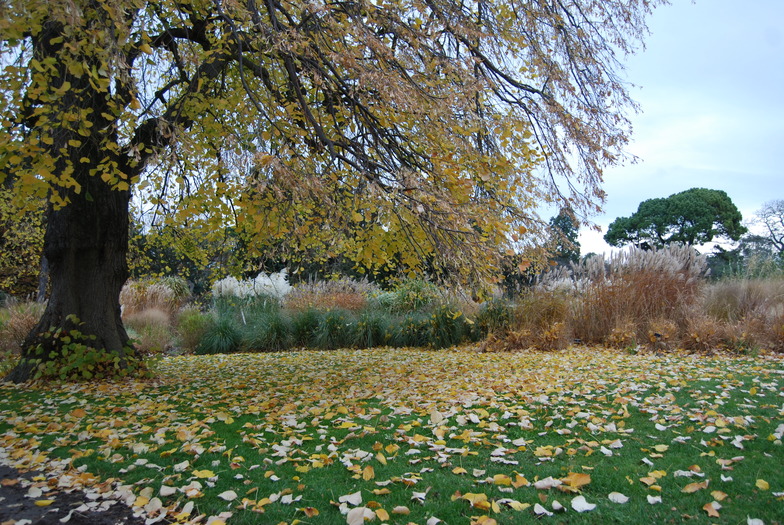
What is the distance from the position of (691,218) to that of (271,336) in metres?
32.2

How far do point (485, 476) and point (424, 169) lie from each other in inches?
116

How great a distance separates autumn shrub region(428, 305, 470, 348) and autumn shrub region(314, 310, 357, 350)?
5.37 feet

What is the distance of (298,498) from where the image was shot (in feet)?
8.29

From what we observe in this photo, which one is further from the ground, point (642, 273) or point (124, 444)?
point (642, 273)

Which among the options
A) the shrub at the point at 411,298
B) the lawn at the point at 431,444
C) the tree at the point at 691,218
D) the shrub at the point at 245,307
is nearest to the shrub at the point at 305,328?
the shrub at the point at 245,307

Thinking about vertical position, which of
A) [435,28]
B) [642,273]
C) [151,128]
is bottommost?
[642,273]

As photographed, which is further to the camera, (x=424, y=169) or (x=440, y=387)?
(x=440, y=387)

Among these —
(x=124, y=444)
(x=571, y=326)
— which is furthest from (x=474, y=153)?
(x=571, y=326)

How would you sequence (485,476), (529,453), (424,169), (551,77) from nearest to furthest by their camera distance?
(485,476)
(529,453)
(424,169)
(551,77)

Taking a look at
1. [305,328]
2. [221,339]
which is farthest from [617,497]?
[221,339]

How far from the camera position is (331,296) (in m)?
12.0

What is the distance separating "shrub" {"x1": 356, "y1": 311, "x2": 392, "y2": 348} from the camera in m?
9.81

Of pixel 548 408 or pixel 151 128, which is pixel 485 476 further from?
pixel 151 128

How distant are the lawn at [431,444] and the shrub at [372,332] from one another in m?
3.98
